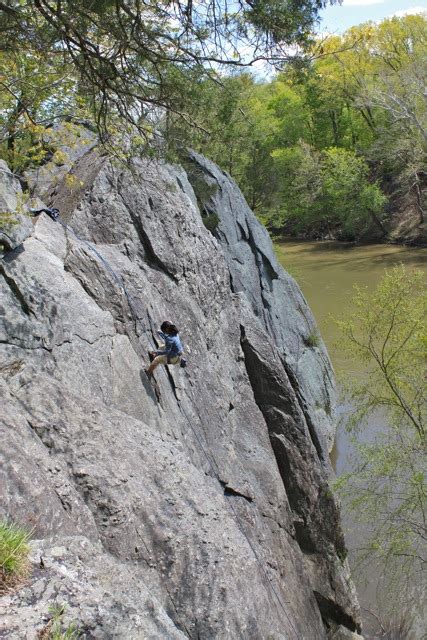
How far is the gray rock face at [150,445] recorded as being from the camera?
5066mm

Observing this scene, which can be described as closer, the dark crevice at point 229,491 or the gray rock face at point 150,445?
the gray rock face at point 150,445

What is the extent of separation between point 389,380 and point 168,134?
25.8ft

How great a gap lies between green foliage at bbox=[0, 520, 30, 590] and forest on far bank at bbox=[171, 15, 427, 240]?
75.5 feet

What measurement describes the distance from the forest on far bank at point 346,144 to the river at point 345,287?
10.1ft

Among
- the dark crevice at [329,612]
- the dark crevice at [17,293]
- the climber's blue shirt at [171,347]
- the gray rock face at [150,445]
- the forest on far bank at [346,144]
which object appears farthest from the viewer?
the forest on far bank at [346,144]

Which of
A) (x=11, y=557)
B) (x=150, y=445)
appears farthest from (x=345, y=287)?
(x=11, y=557)

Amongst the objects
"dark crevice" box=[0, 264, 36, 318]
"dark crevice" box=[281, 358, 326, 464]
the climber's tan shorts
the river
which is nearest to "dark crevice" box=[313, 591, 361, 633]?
the river

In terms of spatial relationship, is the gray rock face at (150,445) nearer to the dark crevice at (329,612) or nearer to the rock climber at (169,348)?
the dark crevice at (329,612)

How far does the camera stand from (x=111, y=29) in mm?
6863

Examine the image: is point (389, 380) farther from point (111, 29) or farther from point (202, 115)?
point (111, 29)

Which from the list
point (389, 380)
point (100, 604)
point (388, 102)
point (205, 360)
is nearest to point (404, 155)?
point (388, 102)

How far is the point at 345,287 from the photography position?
35.1 metres

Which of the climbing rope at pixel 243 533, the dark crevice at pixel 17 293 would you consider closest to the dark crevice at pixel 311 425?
the climbing rope at pixel 243 533

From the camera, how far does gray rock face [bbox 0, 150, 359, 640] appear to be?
5.07 metres
